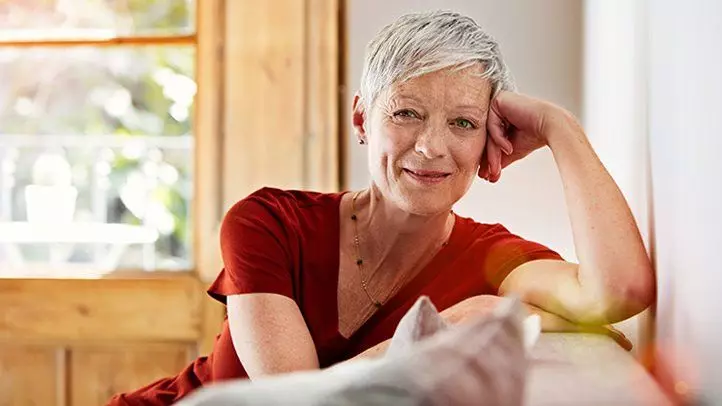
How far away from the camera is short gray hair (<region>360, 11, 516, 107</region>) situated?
146cm

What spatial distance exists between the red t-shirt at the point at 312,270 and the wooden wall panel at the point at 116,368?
986mm

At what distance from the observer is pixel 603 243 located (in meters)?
1.40

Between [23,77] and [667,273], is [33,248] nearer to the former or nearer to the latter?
[23,77]

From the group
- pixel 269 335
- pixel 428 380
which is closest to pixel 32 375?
pixel 269 335

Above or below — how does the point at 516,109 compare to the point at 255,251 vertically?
above

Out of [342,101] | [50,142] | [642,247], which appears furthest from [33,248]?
[642,247]

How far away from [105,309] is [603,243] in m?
1.68

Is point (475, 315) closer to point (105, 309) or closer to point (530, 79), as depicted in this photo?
point (530, 79)

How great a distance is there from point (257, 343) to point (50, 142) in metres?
1.73

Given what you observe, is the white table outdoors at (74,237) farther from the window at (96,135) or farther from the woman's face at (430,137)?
the woman's face at (430,137)

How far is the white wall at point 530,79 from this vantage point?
255 cm

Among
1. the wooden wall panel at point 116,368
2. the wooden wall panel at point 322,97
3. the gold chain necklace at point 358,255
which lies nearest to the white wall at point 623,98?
the gold chain necklace at point 358,255

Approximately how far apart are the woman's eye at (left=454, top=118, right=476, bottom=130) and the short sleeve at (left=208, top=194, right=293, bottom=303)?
33cm

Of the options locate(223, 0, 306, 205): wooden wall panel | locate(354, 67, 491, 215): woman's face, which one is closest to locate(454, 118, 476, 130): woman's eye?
locate(354, 67, 491, 215): woman's face
